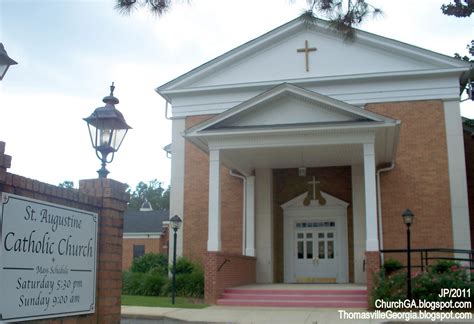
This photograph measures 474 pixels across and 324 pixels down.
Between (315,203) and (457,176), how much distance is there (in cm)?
531

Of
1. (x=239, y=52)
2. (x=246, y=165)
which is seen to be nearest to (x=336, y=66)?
(x=239, y=52)

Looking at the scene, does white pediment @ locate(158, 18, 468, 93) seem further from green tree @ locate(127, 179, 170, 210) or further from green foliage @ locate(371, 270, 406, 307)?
green tree @ locate(127, 179, 170, 210)

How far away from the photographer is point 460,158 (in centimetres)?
2106

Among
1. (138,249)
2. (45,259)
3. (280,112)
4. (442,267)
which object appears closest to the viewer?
(45,259)

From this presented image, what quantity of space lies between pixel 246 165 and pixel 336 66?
5.56m

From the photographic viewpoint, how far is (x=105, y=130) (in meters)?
7.53

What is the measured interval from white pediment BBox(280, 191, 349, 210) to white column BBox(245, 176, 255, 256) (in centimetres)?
153

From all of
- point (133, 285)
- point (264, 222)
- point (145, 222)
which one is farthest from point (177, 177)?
point (145, 222)

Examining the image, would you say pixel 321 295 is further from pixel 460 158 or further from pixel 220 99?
pixel 220 99

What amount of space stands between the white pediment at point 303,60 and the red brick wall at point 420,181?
1.68m

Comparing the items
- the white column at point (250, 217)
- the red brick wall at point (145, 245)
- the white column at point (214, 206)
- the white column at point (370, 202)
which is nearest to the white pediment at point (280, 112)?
the white column at point (214, 206)

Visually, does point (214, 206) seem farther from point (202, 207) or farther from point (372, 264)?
point (202, 207)

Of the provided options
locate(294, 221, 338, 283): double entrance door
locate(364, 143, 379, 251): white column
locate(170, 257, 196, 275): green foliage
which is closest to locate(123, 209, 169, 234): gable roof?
locate(294, 221, 338, 283): double entrance door

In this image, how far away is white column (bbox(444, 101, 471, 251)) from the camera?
808 inches
